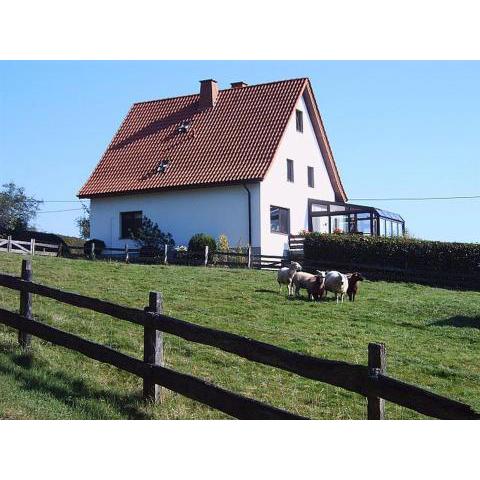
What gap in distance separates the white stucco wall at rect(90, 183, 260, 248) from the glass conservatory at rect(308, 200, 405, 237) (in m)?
4.68

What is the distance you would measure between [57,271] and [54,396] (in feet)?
47.5

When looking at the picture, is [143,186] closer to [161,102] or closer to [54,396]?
[161,102]

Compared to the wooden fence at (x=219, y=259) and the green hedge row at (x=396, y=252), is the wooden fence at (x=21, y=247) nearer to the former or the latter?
the wooden fence at (x=219, y=259)

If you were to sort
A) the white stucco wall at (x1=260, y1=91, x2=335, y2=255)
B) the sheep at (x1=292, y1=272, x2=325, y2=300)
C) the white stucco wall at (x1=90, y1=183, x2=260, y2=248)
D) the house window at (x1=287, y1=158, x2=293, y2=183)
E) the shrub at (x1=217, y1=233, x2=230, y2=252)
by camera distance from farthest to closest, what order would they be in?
1. the house window at (x1=287, y1=158, x2=293, y2=183)
2. the white stucco wall at (x1=260, y1=91, x2=335, y2=255)
3. the white stucco wall at (x1=90, y1=183, x2=260, y2=248)
4. the shrub at (x1=217, y1=233, x2=230, y2=252)
5. the sheep at (x1=292, y1=272, x2=325, y2=300)

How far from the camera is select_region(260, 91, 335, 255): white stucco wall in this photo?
109 ft

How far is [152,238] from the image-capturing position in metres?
34.3

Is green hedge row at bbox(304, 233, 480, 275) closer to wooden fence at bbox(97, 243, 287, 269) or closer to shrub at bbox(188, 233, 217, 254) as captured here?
wooden fence at bbox(97, 243, 287, 269)

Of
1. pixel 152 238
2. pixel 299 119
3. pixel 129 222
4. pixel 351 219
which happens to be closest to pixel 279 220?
pixel 351 219

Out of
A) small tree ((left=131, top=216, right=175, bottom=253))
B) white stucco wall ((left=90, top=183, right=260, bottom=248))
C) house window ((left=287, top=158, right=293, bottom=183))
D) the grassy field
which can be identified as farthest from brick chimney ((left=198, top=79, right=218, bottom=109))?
the grassy field

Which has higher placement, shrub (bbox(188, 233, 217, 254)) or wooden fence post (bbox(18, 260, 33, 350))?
shrub (bbox(188, 233, 217, 254))

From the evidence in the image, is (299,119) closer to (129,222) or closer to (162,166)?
(162,166)

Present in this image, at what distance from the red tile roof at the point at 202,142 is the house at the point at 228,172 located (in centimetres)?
6

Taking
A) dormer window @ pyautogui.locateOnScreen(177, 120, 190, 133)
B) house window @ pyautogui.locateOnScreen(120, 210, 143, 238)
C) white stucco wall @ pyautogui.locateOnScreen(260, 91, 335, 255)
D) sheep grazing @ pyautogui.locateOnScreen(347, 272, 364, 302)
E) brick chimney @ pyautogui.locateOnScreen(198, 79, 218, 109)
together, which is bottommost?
sheep grazing @ pyautogui.locateOnScreen(347, 272, 364, 302)

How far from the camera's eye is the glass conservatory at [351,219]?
3612 cm
